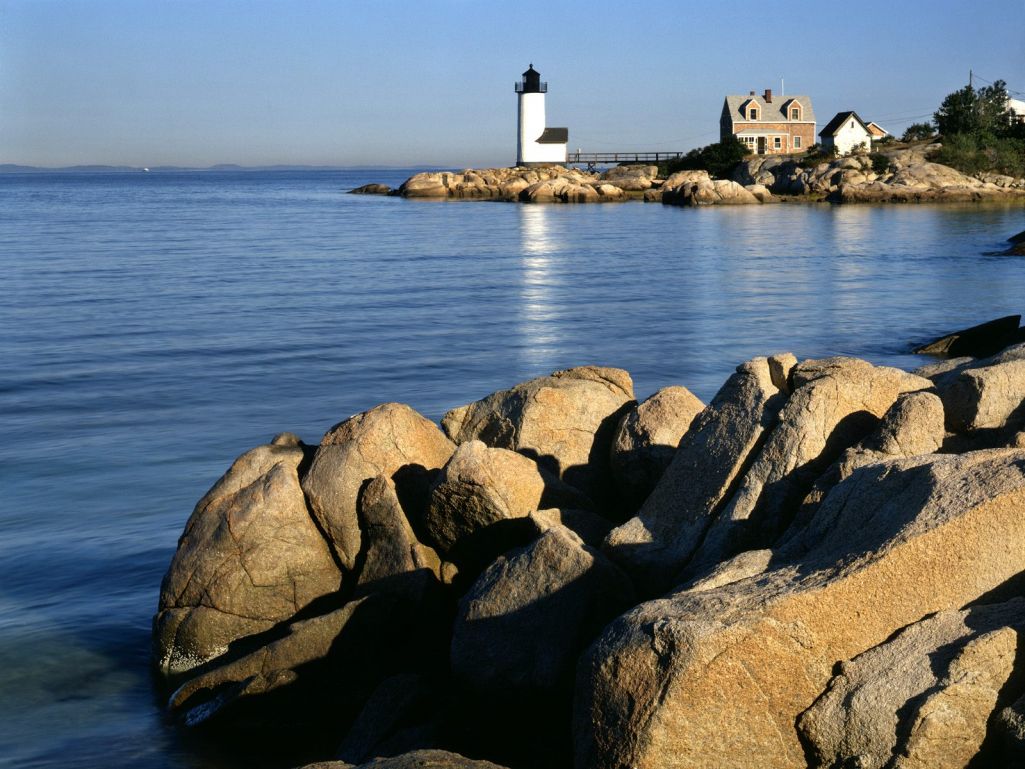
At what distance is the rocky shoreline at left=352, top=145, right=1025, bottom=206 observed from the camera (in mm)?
72875

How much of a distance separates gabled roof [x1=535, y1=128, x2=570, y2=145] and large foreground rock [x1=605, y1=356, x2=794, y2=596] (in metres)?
95.8

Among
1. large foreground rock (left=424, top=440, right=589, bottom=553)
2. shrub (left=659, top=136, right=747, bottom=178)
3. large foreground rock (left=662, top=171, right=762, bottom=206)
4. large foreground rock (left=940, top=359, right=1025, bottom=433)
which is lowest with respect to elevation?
large foreground rock (left=424, top=440, right=589, bottom=553)

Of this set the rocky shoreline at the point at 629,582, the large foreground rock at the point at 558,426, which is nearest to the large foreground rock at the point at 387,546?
the rocky shoreline at the point at 629,582

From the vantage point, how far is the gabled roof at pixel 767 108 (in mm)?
95125

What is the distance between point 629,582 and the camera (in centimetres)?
729

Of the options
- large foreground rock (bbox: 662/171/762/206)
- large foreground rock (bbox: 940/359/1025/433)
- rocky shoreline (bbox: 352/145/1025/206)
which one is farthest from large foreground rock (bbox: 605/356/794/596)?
large foreground rock (bbox: 662/171/762/206)

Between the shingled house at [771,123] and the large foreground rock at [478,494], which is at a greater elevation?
the shingled house at [771,123]

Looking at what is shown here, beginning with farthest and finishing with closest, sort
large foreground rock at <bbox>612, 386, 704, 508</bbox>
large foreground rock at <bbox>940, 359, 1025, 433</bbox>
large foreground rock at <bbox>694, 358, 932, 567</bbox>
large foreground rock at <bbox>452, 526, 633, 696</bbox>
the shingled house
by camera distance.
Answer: the shingled house
large foreground rock at <bbox>612, 386, 704, 508</bbox>
large foreground rock at <bbox>940, 359, 1025, 433</bbox>
large foreground rock at <bbox>694, 358, 932, 567</bbox>
large foreground rock at <bbox>452, 526, 633, 696</bbox>

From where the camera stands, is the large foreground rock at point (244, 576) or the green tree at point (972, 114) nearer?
the large foreground rock at point (244, 576)

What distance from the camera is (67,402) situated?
18.2 meters

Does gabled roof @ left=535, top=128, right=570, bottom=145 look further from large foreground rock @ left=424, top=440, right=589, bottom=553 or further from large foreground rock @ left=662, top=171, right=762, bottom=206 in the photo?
large foreground rock @ left=424, top=440, right=589, bottom=553

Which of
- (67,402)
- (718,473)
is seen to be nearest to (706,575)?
(718,473)

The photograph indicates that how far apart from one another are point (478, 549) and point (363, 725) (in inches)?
73.4

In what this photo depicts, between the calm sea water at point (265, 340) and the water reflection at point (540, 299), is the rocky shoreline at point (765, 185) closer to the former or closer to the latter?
the calm sea water at point (265, 340)
